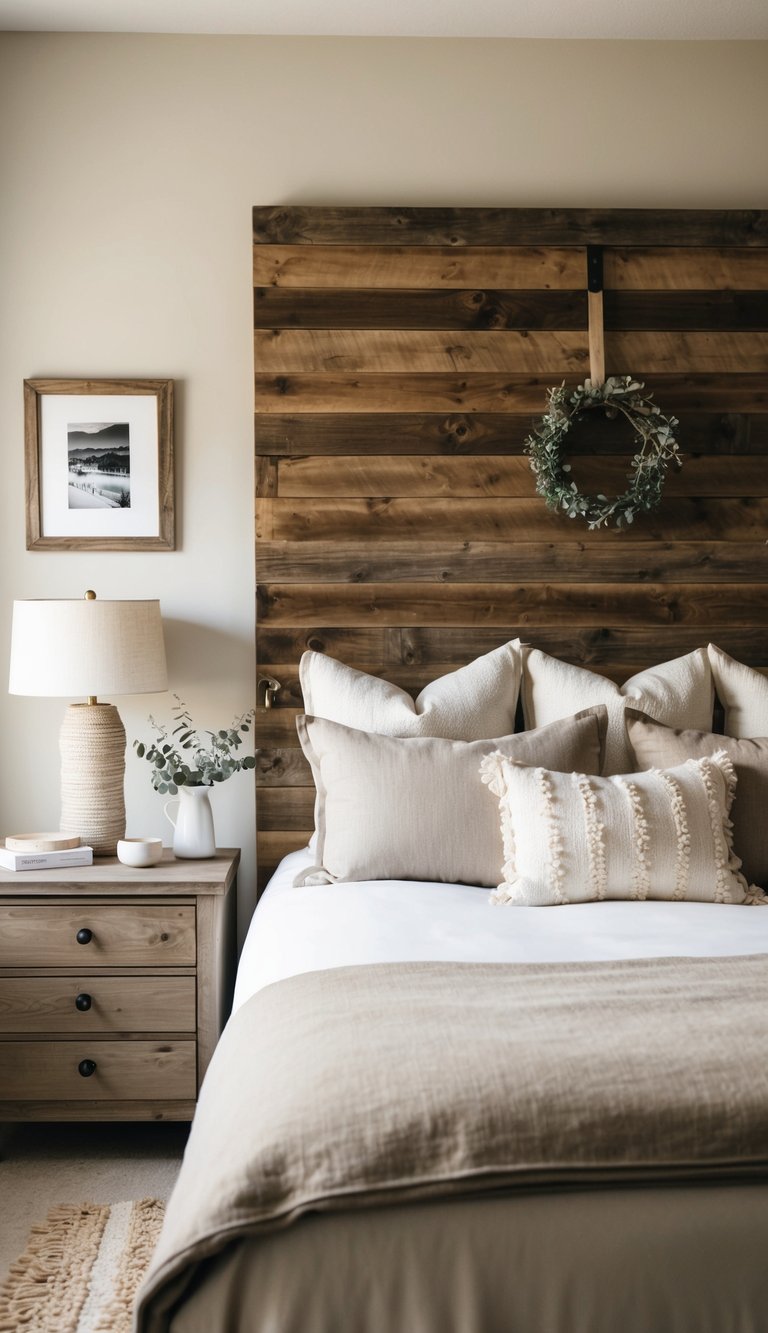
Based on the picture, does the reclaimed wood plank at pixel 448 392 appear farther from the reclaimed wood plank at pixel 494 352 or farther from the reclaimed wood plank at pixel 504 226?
the reclaimed wood plank at pixel 504 226

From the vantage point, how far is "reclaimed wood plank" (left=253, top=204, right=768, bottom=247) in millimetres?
3014

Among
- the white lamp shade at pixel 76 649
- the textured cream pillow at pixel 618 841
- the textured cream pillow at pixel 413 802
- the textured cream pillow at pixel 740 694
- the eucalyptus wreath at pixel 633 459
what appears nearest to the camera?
the textured cream pillow at pixel 618 841

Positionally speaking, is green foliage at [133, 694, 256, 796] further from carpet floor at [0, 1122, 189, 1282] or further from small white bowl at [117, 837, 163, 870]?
carpet floor at [0, 1122, 189, 1282]

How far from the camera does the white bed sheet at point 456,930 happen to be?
6.26 ft

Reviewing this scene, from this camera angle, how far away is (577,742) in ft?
8.59

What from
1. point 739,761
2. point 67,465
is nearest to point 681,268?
point 739,761

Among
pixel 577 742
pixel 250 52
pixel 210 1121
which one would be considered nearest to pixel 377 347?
pixel 250 52

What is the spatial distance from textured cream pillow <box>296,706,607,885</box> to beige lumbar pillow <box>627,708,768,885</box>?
0.13m

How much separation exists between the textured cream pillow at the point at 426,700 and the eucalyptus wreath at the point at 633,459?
44 centimetres

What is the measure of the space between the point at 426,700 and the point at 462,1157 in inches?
65.1

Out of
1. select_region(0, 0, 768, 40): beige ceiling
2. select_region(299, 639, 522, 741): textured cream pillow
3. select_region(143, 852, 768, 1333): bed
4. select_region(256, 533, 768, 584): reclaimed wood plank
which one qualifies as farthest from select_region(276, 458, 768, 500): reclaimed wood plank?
select_region(143, 852, 768, 1333): bed

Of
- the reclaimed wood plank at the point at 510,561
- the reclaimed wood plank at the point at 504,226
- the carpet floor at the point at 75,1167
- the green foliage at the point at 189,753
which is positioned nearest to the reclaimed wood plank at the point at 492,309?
the reclaimed wood plank at the point at 504,226

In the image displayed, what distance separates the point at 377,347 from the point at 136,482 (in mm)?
758

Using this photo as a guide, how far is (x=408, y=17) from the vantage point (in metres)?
2.99
